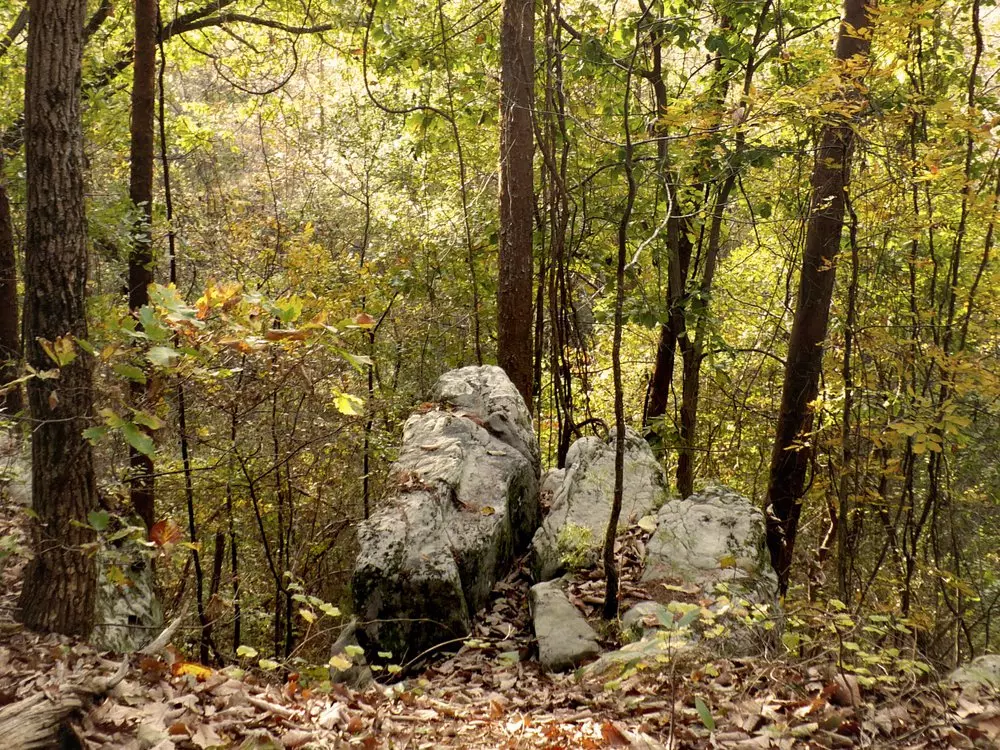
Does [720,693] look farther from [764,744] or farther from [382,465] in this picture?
[382,465]

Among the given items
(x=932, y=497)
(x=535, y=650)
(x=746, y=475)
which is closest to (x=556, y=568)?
(x=535, y=650)

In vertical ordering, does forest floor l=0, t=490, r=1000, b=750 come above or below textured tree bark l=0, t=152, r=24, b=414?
below

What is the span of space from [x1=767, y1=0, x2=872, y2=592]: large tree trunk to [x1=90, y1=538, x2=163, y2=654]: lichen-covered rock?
5559 mm

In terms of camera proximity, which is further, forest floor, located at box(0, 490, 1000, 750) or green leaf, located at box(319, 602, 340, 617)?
green leaf, located at box(319, 602, 340, 617)

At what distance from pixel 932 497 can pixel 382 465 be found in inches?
226

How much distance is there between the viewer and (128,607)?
562cm

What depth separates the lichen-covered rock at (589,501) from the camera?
19.4 ft

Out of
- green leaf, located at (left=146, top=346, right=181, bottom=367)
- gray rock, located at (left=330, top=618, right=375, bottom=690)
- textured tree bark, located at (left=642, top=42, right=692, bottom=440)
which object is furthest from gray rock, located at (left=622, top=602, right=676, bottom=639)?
textured tree bark, located at (left=642, top=42, right=692, bottom=440)

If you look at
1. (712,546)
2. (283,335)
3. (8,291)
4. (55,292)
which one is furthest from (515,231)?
(8,291)

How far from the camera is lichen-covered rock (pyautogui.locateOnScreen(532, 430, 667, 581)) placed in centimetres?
591

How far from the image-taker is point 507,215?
7.94 m

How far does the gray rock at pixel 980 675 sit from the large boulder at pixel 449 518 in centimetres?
301

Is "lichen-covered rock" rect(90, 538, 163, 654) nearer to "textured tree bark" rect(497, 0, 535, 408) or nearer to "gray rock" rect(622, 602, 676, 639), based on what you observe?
"gray rock" rect(622, 602, 676, 639)

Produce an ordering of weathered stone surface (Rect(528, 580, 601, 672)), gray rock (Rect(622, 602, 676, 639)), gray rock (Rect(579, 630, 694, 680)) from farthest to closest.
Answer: weathered stone surface (Rect(528, 580, 601, 672)), gray rock (Rect(622, 602, 676, 639)), gray rock (Rect(579, 630, 694, 680))
